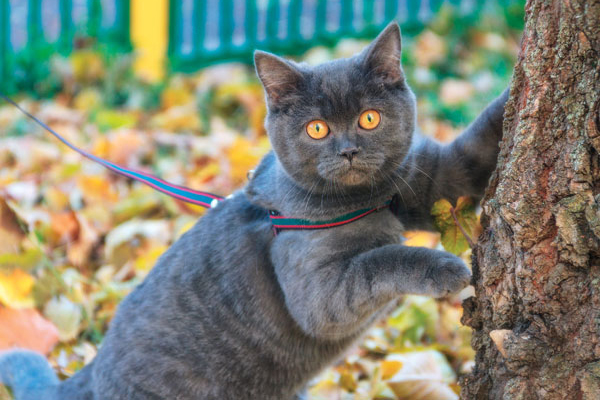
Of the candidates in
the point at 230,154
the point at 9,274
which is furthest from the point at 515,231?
the point at 230,154

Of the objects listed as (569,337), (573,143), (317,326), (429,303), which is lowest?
(429,303)

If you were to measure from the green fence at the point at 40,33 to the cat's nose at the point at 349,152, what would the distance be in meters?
3.54

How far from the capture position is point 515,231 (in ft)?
4.31

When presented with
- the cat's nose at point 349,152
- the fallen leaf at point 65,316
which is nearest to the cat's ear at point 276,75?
the cat's nose at point 349,152

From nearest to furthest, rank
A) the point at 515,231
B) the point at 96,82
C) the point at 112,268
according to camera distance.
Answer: the point at 515,231 < the point at 112,268 < the point at 96,82

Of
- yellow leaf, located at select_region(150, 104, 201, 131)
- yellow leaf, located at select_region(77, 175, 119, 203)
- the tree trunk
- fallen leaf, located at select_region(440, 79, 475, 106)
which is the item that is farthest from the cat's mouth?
fallen leaf, located at select_region(440, 79, 475, 106)

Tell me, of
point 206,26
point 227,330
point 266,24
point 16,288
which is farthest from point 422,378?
point 206,26

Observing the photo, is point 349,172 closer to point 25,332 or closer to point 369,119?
point 369,119

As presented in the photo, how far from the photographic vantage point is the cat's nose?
1675mm

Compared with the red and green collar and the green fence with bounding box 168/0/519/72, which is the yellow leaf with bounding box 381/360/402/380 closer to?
the red and green collar

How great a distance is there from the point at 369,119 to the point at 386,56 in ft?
0.58

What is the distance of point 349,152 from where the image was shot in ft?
5.51

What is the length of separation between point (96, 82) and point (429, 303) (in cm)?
330

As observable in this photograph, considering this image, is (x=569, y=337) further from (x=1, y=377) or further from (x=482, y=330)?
(x=1, y=377)
